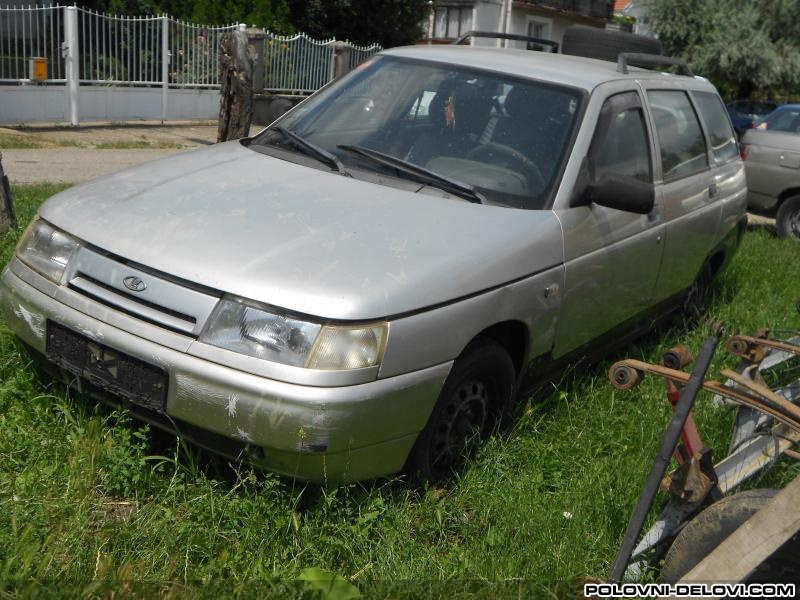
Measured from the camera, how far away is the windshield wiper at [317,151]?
4348 millimetres

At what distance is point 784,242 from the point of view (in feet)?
35.3

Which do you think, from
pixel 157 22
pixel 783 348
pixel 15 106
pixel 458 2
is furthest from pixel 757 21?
pixel 783 348

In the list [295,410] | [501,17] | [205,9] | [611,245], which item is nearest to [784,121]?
[611,245]

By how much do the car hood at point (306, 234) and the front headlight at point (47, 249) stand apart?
5 cm

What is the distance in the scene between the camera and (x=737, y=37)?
2919 cm

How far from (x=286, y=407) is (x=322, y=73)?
17465mm

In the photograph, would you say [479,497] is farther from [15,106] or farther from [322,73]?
[322,73]

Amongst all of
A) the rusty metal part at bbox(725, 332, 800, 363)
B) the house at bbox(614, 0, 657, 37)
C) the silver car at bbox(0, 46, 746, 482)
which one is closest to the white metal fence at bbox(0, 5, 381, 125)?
the house at bbox(614, 0, 657, 37)

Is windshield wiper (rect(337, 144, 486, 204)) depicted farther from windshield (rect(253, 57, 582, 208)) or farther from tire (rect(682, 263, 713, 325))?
tire (rect(682, 263, 713, 325))

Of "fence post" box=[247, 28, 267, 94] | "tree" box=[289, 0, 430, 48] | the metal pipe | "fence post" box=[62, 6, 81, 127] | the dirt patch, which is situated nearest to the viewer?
the metal pipe

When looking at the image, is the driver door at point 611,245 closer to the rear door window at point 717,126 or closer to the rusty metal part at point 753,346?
the rusty metal part at point 753,346

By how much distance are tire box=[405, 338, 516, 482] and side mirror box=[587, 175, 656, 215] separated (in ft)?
2.92

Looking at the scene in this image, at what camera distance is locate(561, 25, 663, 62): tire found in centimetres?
719

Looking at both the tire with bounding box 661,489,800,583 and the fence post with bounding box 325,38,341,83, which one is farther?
the fence post with bounding box 325,38,341,83
